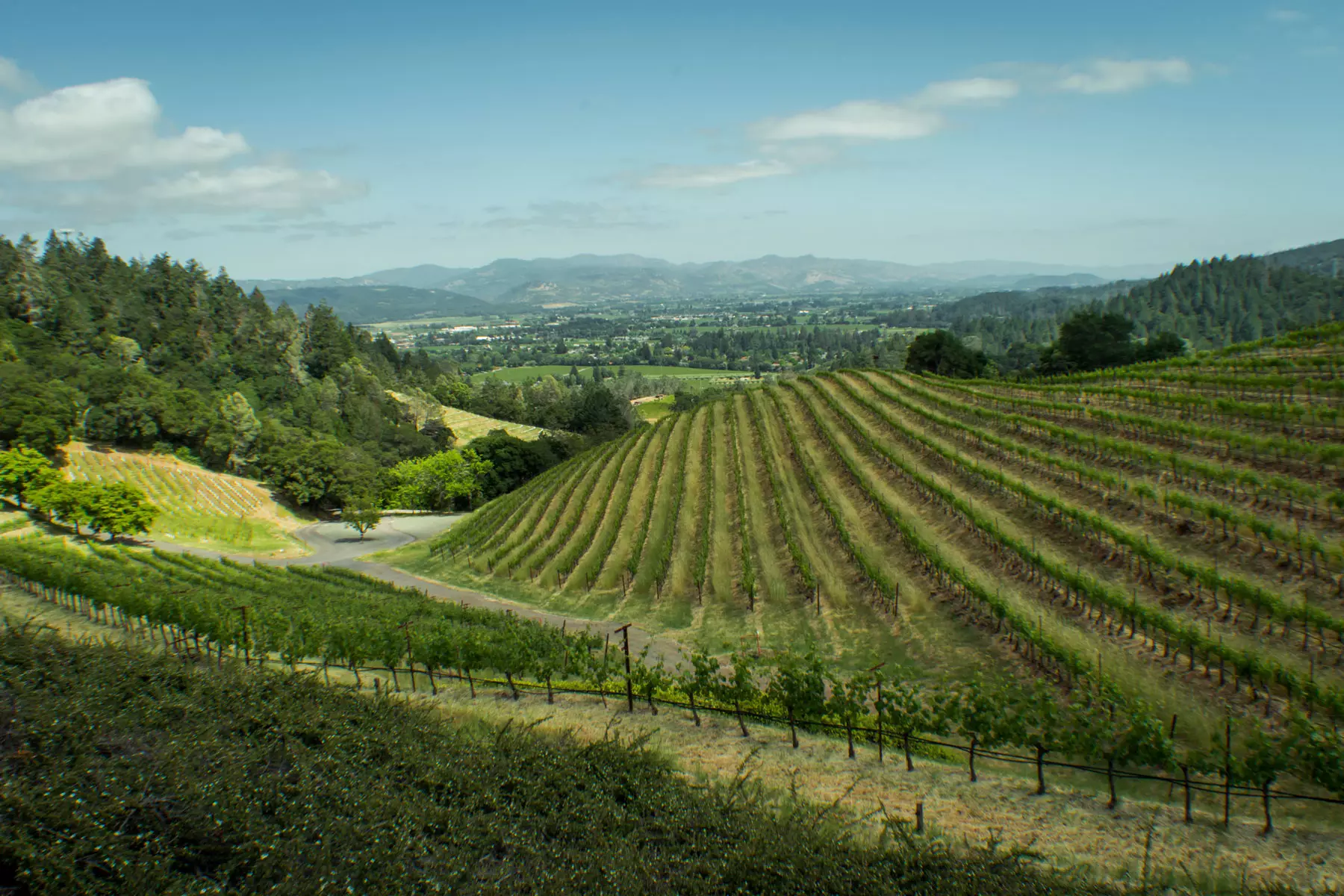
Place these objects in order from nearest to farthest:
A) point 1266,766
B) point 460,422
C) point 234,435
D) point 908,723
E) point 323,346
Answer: point 1266,766 < point 908,723 < point 234,435 < point 460,422 < point 323,346

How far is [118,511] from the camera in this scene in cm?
5762

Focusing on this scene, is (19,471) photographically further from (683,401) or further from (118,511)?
(683,401)

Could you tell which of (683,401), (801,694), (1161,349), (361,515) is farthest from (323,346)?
(801,694)

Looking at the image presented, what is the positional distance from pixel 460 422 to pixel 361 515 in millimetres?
54667

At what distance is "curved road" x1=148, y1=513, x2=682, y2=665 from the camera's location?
101 ft

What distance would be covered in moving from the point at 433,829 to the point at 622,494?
114 feet

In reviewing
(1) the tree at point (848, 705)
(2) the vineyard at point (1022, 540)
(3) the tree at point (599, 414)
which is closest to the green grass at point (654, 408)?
(3) the tree at point (599, 414)

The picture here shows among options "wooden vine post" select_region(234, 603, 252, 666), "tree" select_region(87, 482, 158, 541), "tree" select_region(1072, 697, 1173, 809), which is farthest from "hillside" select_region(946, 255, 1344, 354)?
"wooden vine post" select_region(234, 603, 252, 666)

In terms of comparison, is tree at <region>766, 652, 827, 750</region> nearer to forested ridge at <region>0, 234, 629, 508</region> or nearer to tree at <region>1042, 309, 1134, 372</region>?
forested ridge at <region>0, 234, 629, 508</region>

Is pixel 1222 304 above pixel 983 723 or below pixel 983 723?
above

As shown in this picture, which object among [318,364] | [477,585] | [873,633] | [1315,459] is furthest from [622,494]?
[318,364]

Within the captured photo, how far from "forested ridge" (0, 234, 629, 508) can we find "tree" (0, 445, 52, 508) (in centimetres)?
803

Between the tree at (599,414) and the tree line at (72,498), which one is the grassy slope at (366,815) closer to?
the tree line at (72,498)

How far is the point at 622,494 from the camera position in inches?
1895
